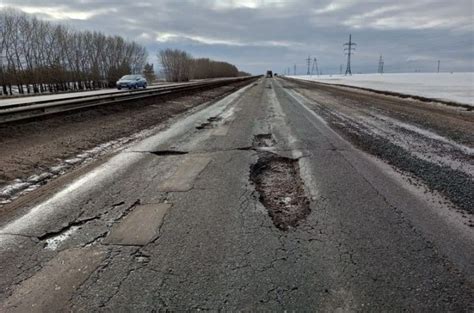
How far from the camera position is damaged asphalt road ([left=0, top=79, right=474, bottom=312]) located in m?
2.57

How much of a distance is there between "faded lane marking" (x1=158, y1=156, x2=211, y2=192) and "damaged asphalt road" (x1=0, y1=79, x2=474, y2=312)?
4cm

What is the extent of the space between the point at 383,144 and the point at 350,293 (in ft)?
20.5

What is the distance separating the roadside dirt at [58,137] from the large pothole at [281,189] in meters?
3.50

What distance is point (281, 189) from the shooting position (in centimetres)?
504

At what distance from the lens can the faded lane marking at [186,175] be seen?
5.10 m

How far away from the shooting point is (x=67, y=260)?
10.3 feet

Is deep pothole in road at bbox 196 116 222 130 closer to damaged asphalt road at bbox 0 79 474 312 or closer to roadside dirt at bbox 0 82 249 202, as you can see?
roadside dirt at bbox 0 82 249 202

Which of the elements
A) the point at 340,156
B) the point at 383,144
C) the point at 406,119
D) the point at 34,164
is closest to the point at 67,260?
the point at 34,164

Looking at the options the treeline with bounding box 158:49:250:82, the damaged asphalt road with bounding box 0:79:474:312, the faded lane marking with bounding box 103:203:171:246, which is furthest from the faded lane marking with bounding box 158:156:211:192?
the treeline with bounding box 158:49:250:82

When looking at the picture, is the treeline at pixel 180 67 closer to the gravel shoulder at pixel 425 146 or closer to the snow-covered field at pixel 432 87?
the snow-covered field at pixel 432 87

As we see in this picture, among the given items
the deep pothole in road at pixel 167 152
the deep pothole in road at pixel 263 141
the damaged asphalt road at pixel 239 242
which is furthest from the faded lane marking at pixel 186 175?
the deep pothole in road at pixel 263 141

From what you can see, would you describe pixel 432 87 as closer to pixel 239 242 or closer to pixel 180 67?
pixel 239 242

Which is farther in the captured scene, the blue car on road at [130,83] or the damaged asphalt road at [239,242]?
the blue car on road at [130,83]

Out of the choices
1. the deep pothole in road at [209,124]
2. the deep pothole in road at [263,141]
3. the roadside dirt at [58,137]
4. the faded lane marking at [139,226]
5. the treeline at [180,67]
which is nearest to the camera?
the faded lane marking at [139,226]
